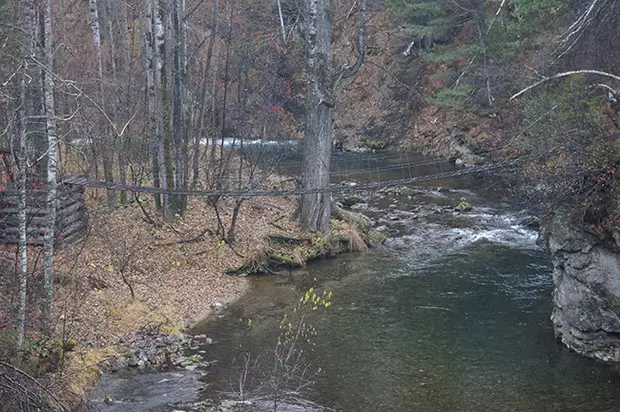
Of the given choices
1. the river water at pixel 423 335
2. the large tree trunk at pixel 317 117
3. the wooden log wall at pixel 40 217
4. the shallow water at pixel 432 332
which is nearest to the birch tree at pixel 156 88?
the wooden log wall at pixel 40 217

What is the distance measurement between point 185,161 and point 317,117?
3370mm

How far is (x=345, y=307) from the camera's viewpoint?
11180 millimetres

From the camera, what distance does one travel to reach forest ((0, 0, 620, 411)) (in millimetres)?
8125

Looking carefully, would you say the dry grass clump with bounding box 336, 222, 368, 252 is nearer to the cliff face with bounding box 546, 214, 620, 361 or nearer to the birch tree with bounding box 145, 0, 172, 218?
the birch tree with bounding box 145, 0, 172, 218

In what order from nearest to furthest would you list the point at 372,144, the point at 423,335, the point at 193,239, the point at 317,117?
1. the point at 423,335
2. the point at 193,239
3. the point at 317,117
4. the point at 372,144

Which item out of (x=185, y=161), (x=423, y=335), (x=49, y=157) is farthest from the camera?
(x=185, y=161)

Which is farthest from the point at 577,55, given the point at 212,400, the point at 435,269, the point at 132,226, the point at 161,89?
the point at 212,400

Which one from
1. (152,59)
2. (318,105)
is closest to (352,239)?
(318,105)

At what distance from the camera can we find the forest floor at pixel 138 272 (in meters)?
9.06

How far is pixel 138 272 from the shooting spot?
11.7 metres

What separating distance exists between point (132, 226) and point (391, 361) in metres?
6.89

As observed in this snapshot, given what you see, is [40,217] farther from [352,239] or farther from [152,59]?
[352,239]

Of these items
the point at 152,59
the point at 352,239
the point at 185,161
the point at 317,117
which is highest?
the point at 152,59

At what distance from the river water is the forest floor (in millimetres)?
837
